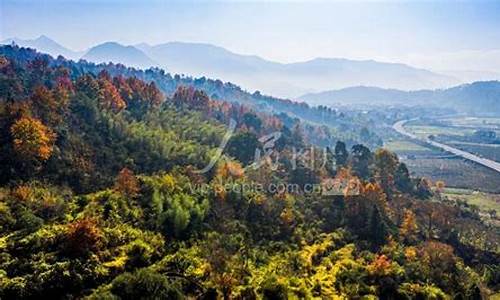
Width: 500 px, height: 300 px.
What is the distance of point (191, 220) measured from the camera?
99.5 ft

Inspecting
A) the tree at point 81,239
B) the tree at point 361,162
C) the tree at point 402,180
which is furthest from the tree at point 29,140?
the tree at point 402,180

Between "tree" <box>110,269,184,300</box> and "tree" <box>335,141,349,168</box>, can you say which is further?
"tree" <box>335,141,349,168</box>

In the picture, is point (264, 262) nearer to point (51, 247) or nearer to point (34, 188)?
point (51, 247)

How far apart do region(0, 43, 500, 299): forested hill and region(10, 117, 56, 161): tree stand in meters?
0.09

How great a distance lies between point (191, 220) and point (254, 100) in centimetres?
12186

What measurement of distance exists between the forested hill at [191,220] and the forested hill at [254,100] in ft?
195

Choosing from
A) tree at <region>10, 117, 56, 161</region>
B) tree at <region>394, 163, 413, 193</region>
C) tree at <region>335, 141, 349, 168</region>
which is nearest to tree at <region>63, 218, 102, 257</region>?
tree at <region>10, 117, 56, 161</region>

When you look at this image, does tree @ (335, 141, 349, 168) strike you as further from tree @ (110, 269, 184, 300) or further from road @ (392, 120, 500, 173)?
road @ (392, 120, 500, 173)

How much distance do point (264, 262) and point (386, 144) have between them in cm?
12277

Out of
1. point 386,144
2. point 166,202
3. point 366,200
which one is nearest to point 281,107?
point 386,144

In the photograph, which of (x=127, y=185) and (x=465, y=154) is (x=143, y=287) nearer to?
(x=127, y=185)

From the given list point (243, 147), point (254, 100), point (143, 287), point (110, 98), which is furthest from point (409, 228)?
point (254, 100)

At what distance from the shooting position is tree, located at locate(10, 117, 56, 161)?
3203 centimetres

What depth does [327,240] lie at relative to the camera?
3456 centimetres
